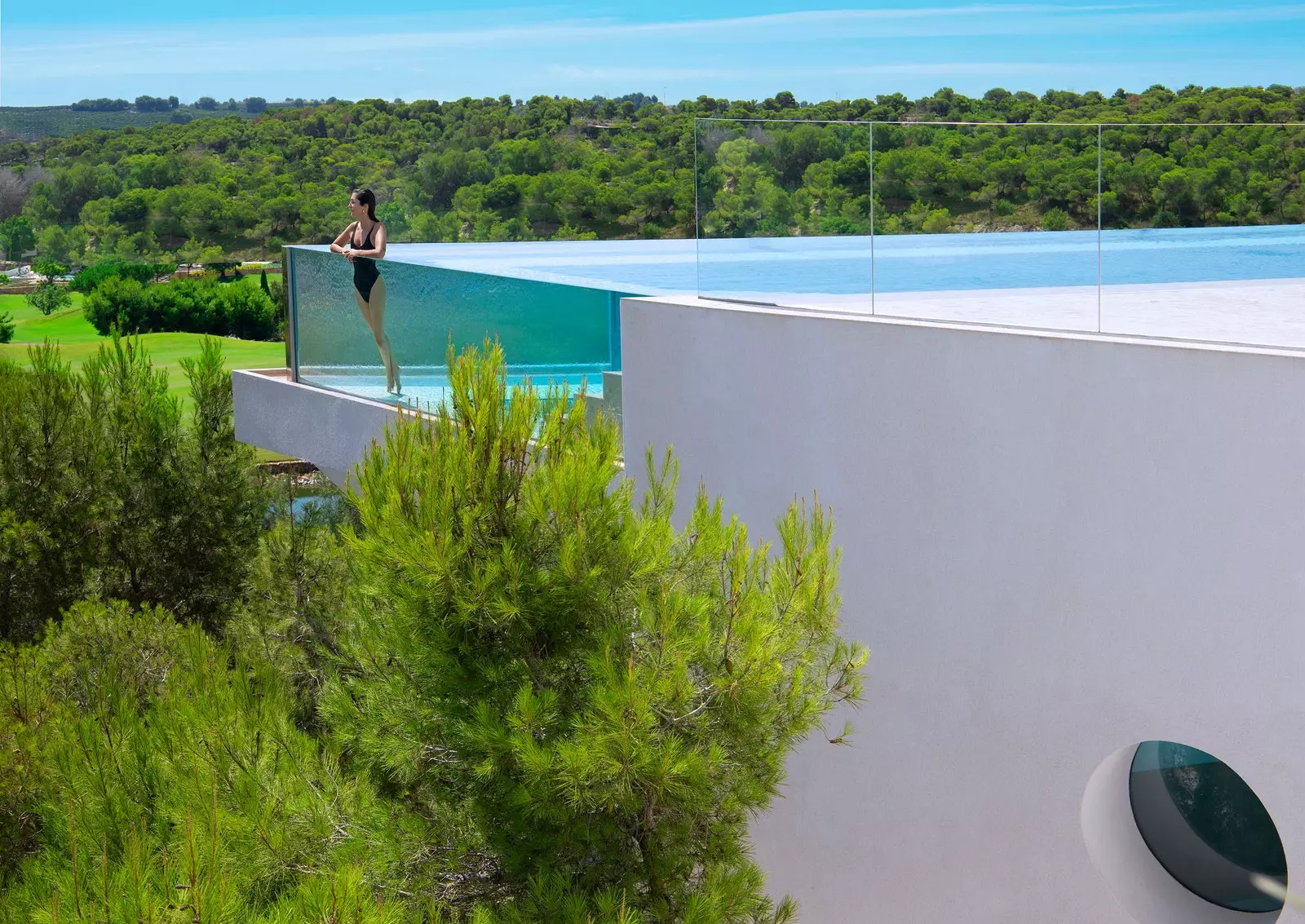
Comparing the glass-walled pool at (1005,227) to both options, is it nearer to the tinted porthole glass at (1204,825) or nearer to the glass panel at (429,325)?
the glass panel at (429,325)

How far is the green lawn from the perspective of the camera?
154ft

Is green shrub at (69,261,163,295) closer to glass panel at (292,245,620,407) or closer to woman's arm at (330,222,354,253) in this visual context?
glass panel at (292,245,620,407)

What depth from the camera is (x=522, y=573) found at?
4426 mm

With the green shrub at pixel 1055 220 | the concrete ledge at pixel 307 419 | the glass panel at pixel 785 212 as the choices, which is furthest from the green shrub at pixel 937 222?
the concrete ledge at pixel 307 419

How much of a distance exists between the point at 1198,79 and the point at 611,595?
5737cm

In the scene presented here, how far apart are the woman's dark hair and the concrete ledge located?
130cm

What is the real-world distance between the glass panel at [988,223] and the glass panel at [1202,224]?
0.34 ft

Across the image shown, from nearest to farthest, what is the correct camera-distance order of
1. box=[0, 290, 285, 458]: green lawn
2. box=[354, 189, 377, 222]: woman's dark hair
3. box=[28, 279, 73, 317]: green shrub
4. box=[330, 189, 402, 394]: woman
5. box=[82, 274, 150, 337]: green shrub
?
box=[354, 189, 377, 222]: woman's dark hair, box=[330, 189, 402, 394]: woman, box=[82, 274, 150, 337]: green shrub, box=[0, 290, 285, 458]: green lawn, box=[28, 279, 73, 317]: green shrub

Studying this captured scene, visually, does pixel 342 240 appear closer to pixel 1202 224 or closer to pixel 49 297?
pixel 1202 224

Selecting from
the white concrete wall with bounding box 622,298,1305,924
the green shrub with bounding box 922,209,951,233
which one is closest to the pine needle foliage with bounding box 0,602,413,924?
the white concrete wall with bounding box 622,298,1305,924

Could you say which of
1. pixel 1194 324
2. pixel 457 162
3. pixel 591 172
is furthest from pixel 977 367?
pixel 457 162

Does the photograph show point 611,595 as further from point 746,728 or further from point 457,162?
point 457,162

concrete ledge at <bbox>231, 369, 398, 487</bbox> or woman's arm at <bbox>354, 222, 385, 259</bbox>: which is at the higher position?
woman's arm at <bbox>354, 222, 385, 259</bbox>

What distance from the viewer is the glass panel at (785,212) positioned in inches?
245
